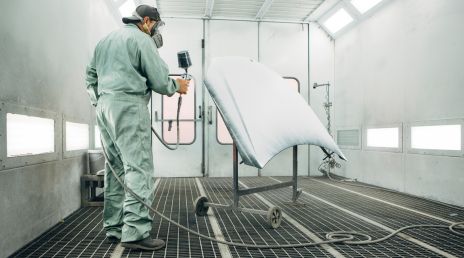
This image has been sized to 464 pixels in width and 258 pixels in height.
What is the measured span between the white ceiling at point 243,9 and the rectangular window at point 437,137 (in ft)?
9.65

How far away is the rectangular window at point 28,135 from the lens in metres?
2.40

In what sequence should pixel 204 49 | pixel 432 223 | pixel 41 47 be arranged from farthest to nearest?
1. pixel 204 49
2. pixel 432 223
3. pixel 41 47

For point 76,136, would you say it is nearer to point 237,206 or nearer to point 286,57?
point 237,206

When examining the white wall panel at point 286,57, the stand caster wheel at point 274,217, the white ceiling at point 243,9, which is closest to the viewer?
the stand caster wheel at point 274,217

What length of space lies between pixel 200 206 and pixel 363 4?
4.49m

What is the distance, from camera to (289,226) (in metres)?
3.27

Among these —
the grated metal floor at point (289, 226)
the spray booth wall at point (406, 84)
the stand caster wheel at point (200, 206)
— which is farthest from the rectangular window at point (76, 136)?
the spray booth wall at point (406, 84)

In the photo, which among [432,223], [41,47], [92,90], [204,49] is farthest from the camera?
[204,49]

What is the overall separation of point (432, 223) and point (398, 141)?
6.63 feet

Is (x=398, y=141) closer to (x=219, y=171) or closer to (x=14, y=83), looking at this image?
(x=219, y=171)

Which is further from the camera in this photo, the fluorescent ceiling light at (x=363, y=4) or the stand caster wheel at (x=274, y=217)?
the fluorescent ceiling light at (x=363, y=4)

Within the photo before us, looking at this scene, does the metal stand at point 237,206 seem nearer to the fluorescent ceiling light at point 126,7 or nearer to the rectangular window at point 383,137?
the rectangular window at point 383,137

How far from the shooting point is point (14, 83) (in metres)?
2.45

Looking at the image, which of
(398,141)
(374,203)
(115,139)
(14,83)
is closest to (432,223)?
(374,203)
